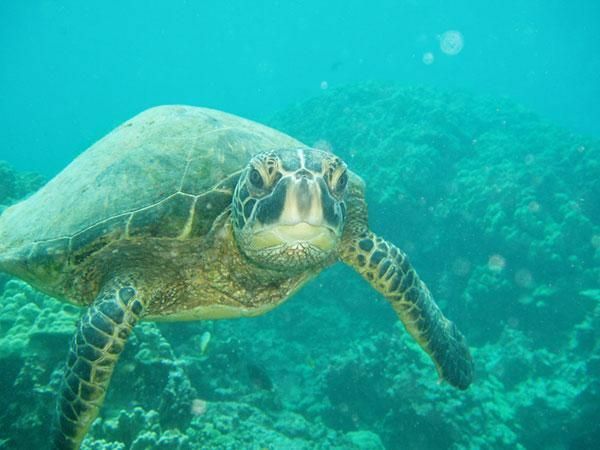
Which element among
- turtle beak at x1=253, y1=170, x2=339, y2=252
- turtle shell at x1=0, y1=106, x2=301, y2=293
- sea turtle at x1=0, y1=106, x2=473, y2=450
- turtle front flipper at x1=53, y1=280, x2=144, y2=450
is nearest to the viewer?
turtle beak at x1=253, y1=170, x2=339, y2=252

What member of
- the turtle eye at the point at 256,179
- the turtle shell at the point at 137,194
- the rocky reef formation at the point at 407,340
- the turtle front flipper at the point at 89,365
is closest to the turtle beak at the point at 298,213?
the turtle eye at the point at 256,179

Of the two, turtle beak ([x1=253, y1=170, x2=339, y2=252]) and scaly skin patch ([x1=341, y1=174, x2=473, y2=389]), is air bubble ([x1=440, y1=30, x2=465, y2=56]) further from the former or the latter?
turtle beak ([x1=253, y1=170, x2=339, y2=252])

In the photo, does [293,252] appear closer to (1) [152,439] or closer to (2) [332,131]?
(1) [152,439]

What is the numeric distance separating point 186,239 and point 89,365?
52.9 inches

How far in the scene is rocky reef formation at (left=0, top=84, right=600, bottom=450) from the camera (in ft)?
17.8

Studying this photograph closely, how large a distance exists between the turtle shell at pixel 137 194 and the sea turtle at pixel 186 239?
0.05 ft

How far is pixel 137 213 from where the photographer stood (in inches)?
149

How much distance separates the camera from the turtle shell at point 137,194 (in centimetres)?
378

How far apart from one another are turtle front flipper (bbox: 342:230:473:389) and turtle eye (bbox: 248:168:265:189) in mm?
2201

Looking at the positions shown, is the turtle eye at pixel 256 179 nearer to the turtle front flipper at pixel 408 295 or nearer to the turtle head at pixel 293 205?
the turtle head at pixel 293 205

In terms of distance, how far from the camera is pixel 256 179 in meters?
2.85

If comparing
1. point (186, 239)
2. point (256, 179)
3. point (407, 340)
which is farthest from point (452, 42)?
point (256, 179)

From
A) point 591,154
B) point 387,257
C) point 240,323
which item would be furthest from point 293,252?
point 591,154

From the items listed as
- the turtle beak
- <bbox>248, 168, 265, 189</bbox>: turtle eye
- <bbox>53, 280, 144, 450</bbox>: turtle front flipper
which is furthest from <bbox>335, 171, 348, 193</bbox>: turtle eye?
<bbox>53, 280, 144, 450</bbox>: turtle front flipper
